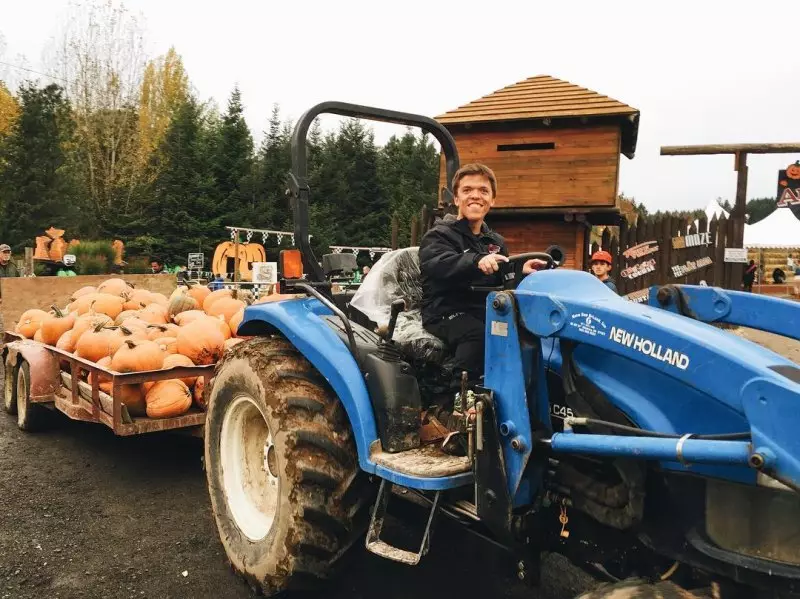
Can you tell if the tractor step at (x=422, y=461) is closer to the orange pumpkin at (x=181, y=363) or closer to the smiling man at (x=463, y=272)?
the smiling man at (x=463, y=272)

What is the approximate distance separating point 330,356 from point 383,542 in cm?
80

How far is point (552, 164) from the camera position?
32.5ft

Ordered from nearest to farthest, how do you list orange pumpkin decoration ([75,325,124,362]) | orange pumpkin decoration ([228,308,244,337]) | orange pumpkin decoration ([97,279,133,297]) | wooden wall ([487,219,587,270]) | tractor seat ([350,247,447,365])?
tractor seat ([350,247,447,365])
orange pumpkin decoration ([75,325,124,362])
orange pumpkin decoration ([228,308,244,337])
orange pumpkin decoration ([97,279,133,297])
wooden wall ([487,219,587,270])

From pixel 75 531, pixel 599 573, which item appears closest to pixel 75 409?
pixel 75 531

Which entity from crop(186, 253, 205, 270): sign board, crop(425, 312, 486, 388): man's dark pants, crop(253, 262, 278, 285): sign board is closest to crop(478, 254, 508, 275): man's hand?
crop(425, 312, 486, 388): man's dark pants

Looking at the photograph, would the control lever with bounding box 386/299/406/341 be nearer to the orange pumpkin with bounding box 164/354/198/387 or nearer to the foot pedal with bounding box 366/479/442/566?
the foot pedal with bounding box 366/479/442/566

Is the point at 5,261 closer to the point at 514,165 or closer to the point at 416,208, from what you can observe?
the point at 514,165

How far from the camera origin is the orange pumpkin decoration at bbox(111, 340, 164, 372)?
15.0 ft

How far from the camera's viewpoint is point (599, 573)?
2.42 meters

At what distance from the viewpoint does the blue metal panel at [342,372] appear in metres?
2.40

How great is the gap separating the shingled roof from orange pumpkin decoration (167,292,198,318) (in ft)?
18.9

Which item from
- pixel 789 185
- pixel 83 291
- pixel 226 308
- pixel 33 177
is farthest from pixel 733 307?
pixel 33 177

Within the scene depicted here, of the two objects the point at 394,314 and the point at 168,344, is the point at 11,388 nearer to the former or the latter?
the point at 168,344

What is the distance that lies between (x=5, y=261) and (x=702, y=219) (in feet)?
35.6
